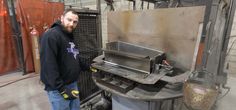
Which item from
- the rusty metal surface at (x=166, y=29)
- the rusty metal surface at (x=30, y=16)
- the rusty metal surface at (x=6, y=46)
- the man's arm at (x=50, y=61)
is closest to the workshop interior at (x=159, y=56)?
the rusty metal surface at (x=166, y=29)

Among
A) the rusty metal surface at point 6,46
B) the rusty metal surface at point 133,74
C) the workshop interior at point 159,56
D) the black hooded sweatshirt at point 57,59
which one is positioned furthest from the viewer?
the rusty metal surface at point 6,46

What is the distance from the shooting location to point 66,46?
1327 mm

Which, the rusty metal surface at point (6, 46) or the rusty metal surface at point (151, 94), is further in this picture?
the rusty metal surface at point (6, 46)

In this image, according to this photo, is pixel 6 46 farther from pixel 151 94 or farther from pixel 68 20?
pixel 151 94

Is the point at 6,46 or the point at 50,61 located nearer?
the point at 50,61

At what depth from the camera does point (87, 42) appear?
2.03m

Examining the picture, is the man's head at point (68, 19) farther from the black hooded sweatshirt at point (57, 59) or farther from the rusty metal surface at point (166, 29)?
the rusty metal surface at point (166, 29)

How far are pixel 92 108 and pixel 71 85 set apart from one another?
774mm

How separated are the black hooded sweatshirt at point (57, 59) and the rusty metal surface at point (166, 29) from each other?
1.93ft

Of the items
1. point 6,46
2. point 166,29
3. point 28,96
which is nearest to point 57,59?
point 166,29

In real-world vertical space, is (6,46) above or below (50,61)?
below

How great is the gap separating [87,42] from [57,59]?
2.57 ft

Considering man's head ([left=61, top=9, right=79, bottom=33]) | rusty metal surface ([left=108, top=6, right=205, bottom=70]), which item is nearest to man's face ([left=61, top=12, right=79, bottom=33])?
man's head ([left=61, top=9, right=79, bottom=33])

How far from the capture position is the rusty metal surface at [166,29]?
1.19 metres
